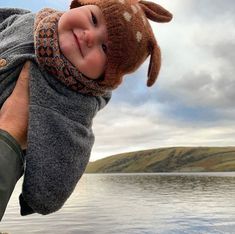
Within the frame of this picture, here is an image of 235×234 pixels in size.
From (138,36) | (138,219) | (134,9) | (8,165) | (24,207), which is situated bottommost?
(138,219)

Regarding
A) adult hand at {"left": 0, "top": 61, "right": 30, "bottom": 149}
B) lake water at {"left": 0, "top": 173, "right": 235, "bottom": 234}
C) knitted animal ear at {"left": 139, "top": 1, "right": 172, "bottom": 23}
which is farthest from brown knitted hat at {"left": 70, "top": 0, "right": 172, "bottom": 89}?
lake water at {"left": 0, "top": 173, "right": 235, "bottom": 234}

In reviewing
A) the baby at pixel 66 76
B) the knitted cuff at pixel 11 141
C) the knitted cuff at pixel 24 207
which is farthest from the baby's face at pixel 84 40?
the knitted cuff at pixel 24 207

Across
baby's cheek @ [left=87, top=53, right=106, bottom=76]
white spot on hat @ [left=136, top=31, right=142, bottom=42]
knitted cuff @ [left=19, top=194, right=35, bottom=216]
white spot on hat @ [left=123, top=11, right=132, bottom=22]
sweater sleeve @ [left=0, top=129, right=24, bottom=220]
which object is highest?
white spot on hat @ [left=123, top=11, right=132, bottom=22]

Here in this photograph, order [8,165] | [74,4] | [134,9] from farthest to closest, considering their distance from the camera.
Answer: [74,4], [134,9], [8,165]

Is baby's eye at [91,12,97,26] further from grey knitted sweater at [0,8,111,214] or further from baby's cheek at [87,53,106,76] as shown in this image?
grey knitted sweater at [0,8,111,214]

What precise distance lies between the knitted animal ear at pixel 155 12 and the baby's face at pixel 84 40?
41cm

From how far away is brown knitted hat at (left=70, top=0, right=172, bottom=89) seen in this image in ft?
8.36

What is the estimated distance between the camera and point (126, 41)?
257cm

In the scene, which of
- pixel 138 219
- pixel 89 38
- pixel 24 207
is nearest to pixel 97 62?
pixel 89 38

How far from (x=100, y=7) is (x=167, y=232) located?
59344 mm

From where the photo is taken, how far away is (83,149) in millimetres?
2490

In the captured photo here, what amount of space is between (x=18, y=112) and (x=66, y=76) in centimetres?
31

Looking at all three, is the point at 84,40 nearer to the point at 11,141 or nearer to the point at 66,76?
the point at 66,76

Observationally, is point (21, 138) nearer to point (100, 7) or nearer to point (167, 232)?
point (100, 7)
